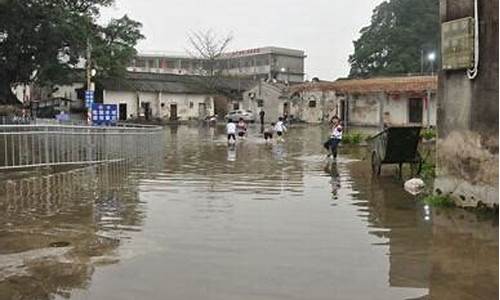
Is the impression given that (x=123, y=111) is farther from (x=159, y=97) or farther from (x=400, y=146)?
(x=400, y=146)

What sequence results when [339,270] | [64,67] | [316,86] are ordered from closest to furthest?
[339,270], [64,67], [316,86]

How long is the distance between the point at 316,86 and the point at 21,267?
1961 inches

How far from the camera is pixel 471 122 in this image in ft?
33.3

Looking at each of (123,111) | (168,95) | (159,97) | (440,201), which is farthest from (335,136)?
(168,95)

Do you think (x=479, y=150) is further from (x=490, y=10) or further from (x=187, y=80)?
(x=187, y=80)

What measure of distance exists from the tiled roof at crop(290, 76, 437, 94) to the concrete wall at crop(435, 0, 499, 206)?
3233 cm

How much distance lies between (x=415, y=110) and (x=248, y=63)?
148ft

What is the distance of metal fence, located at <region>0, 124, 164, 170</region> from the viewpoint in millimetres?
15797

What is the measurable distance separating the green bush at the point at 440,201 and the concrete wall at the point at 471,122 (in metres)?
0.11

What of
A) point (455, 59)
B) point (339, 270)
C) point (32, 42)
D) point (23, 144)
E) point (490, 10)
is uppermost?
point (32, 42)

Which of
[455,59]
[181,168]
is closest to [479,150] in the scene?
[455,59]

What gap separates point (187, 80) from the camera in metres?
67.2

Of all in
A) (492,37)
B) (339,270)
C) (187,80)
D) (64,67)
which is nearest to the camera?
(339,270)

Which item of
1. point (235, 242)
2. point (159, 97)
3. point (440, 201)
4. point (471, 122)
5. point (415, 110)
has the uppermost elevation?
point (159, 97)
